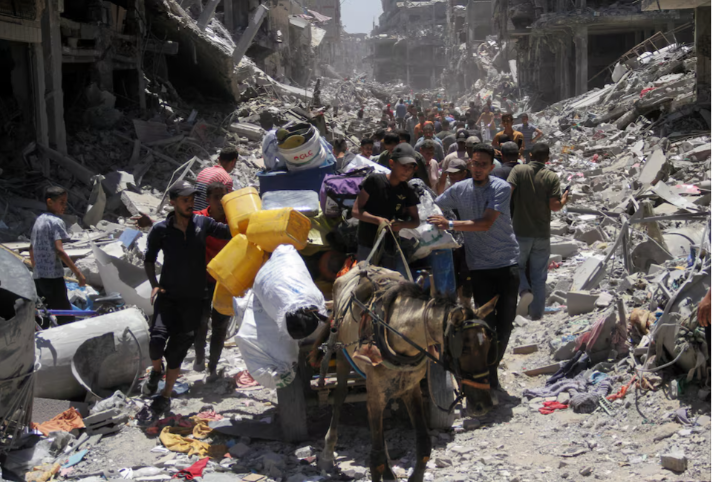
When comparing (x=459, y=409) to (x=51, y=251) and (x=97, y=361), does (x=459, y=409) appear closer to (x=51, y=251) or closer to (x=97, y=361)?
(x=97, y=361)

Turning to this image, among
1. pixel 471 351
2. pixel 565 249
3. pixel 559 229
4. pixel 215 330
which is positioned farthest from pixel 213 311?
pixel 559 229

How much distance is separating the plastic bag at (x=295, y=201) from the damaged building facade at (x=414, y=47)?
6682 centimetres

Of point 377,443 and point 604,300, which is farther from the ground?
point 604,300

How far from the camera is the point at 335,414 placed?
4.61 metres

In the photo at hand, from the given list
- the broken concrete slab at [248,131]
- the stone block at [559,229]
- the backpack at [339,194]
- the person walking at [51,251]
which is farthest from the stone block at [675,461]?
Result: the broken concrete slab at [248,131]

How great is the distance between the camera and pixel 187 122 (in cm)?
1714

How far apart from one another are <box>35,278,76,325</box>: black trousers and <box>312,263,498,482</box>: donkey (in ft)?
10.2

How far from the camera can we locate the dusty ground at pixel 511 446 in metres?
4.28

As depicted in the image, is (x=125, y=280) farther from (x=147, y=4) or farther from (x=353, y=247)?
(x=147, y=4)

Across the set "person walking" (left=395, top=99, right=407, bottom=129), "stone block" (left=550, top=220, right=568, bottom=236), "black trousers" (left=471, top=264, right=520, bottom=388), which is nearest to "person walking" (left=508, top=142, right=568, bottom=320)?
"black trousers" (left=471, top=264, right=520, bottom=388)

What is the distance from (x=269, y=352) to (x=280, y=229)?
2.91 feet

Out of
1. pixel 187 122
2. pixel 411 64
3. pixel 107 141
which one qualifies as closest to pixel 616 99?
pixel 187 122

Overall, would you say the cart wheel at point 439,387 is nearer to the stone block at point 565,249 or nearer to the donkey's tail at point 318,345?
the donkey's tail at point 318,345

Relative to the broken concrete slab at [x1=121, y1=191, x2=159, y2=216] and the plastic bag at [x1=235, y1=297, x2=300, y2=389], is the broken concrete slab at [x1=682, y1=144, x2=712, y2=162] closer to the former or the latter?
the broken concrete slab at [x1=121, y1=191, x2=159, y2=216]
